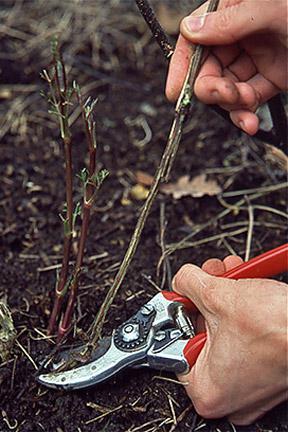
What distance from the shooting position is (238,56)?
1936 mm

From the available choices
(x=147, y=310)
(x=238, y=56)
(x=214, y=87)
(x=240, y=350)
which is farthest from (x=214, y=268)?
(x=238, y=56)

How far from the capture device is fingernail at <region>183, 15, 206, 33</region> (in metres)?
1.78

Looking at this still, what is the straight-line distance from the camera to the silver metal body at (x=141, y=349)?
1.71 m

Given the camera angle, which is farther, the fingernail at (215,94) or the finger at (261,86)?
the finger at (261,86)

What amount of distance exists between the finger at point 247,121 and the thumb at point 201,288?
0.37 m

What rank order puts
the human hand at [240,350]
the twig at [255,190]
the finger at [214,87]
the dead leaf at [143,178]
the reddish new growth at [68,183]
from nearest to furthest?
the human hand at [240,350] → the reddish new growth at [68,183] → the finger at [214,87] → the twig at [255,190] → the dead leaf at [143,178]

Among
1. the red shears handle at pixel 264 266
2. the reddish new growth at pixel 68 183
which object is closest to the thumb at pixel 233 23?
the reddish new growth at pixel 68 183

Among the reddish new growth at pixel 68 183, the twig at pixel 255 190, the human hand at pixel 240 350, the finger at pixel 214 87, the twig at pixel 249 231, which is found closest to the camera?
the human hand at pixel 240 350

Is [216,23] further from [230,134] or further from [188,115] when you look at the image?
[230,134]

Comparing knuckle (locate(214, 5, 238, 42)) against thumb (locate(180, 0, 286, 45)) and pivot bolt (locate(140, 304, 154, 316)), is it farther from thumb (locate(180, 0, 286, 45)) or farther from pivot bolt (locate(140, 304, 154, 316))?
pivot bolt (locate(140, 304, 154, 316))

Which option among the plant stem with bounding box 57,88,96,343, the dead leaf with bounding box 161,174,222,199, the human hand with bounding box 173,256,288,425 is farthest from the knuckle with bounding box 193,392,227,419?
the dead leaf with bounding box 161,174,222,199

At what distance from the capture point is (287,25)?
1.78 m

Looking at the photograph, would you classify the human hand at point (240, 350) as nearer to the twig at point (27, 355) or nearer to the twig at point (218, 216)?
the twig at point (27, 355)

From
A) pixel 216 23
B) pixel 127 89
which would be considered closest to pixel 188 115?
pixel 216 23
